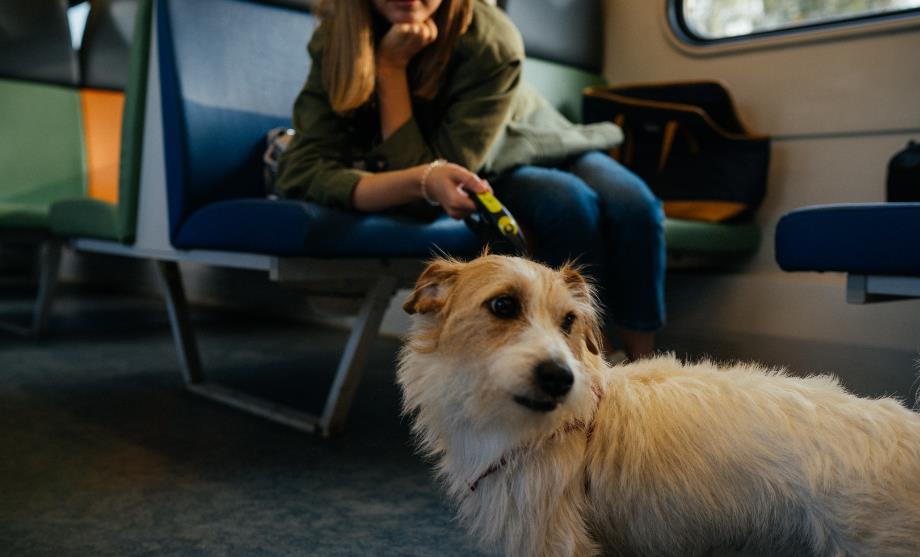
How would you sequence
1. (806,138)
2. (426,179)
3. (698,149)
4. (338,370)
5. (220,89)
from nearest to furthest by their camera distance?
(426,179) < (338,370) < (220,89) < (698,149) < (806,138)

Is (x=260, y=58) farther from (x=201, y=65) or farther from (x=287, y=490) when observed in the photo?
(x=287, y=490)

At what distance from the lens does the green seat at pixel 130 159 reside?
2443 millimetres

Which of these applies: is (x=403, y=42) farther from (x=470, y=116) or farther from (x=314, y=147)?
(x=314, y=147)

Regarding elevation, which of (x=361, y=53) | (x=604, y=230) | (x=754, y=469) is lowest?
(x=754, y=469)

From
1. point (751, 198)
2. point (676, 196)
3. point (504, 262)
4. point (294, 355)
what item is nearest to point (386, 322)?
point (294, 355)

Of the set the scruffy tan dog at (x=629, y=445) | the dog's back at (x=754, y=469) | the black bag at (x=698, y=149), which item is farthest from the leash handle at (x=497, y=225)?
the black bag at (x=698, y=149)

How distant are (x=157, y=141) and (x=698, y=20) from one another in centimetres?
236

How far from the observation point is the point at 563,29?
3.39m

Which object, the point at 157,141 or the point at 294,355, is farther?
the point at 294,355

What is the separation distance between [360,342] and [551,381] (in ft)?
3.95

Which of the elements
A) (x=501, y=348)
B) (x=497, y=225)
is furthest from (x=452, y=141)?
A: (x=501, y=348)

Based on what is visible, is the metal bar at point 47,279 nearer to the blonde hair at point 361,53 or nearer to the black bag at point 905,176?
the blonde hair at point 361,53

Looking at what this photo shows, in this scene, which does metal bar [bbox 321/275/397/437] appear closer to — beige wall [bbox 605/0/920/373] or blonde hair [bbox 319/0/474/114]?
blonde hair [bbox 319/0/474/114]

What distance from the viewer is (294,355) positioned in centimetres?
342
